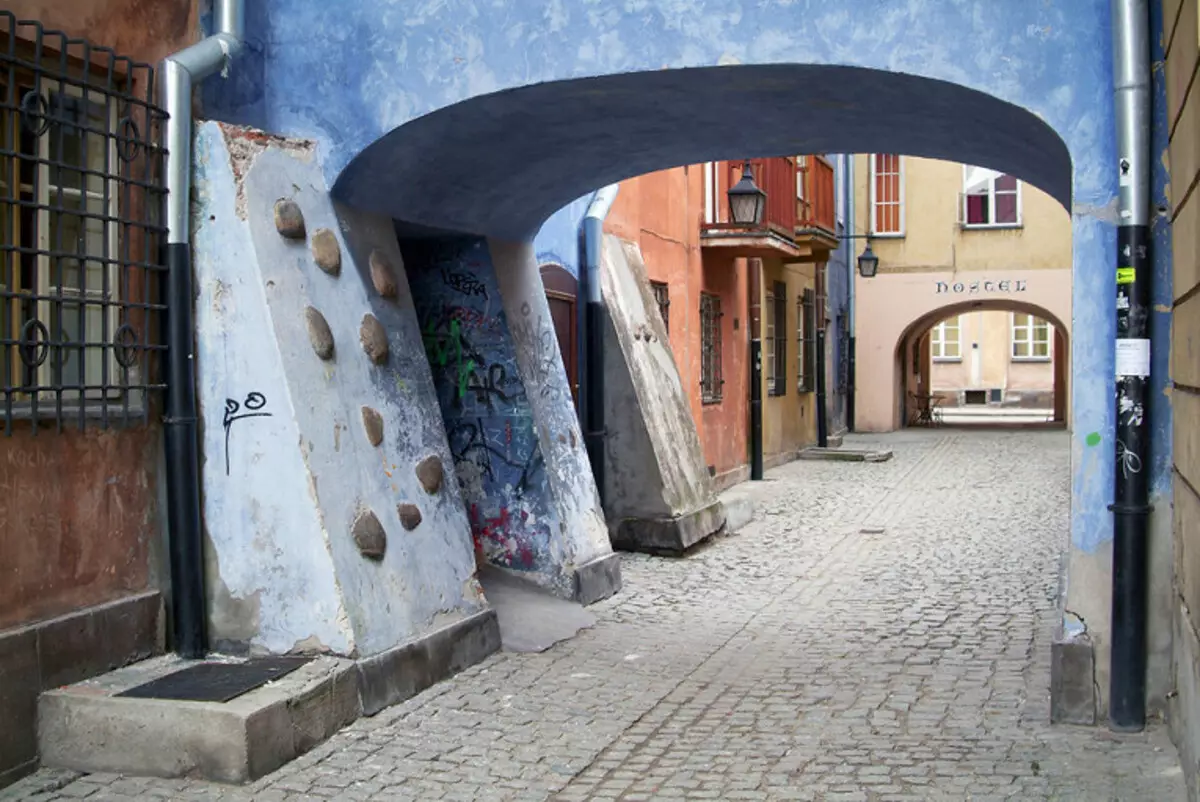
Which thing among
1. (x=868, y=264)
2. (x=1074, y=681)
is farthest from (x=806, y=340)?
(x=1074, y=681)

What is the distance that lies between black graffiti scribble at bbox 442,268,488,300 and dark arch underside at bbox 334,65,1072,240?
1.03 feet

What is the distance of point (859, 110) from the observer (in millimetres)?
6652

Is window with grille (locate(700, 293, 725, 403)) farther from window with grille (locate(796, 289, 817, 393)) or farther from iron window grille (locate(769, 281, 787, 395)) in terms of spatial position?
window with grille (locate(796, 289, 817, 393))

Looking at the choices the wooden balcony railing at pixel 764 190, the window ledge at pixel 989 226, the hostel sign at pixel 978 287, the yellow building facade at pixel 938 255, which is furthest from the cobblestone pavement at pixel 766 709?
the window ledge at pixel 989 226

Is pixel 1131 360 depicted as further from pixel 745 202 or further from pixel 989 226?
pixel 989 226

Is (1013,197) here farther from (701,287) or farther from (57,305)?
(57,305)

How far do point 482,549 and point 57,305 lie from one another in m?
3.70

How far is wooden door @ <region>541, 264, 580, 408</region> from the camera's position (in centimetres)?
1098

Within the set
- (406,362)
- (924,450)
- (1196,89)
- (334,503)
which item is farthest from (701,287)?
(1196,89)

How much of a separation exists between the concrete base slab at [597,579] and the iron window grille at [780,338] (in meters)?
10.4

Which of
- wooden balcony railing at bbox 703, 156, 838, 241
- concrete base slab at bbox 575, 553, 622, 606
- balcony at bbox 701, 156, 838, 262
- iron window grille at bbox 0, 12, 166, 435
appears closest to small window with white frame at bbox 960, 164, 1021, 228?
wooden balcony railing at bbox 703, 156, 838, 241

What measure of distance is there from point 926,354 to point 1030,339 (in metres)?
11.9

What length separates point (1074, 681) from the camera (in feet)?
18.4

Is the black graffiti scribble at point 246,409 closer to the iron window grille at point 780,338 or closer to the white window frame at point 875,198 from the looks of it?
the iron window grille at point 780,338
